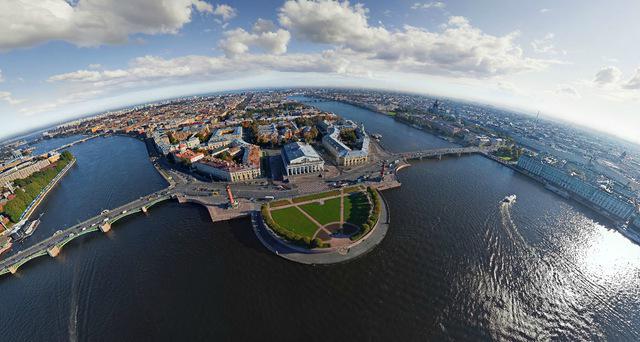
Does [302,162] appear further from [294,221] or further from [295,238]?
[295,238]

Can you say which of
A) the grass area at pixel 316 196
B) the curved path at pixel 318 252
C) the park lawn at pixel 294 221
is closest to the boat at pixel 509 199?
the curved path at pixel 318 252

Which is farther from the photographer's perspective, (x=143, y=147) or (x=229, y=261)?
(x=143, y=147)

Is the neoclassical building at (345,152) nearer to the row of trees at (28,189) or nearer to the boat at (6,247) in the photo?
the boat at (6,247)

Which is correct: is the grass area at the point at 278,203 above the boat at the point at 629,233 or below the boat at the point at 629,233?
above

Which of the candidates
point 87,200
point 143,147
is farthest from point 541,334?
point 143,147

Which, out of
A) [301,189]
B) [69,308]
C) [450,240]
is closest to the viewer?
[69,308]

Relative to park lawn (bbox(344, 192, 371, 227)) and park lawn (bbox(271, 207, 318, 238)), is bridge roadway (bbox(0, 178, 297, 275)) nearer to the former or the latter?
park lawn (bbox(271, 207, 318, 238))

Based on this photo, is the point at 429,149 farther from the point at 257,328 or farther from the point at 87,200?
the point at 87,200

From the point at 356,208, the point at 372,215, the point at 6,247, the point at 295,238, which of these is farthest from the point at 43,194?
the point at 372,215
